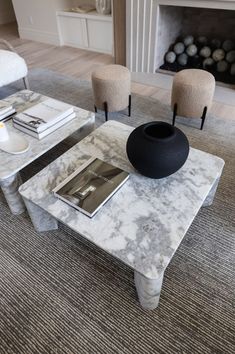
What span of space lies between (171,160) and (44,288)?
32.4 inches

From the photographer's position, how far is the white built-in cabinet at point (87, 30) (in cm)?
354

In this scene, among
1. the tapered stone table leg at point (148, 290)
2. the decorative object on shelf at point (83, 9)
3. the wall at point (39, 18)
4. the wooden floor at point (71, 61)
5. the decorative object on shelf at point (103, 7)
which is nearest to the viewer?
the tapered stone table leg at point (148, 290)

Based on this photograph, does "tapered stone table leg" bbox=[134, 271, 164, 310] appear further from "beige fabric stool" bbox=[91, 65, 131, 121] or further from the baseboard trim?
the baseboard trim

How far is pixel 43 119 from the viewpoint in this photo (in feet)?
5.20

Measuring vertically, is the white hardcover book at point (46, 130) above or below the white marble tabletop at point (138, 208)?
above

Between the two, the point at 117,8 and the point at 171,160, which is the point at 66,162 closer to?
the point at 171,160

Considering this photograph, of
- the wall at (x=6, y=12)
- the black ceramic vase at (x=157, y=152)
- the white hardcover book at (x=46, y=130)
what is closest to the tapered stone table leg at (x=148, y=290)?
the black ceramic vase at (x=157, y=152)

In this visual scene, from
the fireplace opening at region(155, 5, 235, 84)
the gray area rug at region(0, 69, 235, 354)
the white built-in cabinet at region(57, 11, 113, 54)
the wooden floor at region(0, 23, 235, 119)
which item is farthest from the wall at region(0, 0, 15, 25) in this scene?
the gray area rug at region(0, 69, 235, 354)

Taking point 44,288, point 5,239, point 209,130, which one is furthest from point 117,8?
point 44,288

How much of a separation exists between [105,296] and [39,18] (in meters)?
4.29

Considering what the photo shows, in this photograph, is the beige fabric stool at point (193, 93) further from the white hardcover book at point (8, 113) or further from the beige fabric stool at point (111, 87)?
the white hardcover book at point (8, 113)

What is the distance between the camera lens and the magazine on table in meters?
1.14

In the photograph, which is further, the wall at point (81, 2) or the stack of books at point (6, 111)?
the wall at point (81, 2)

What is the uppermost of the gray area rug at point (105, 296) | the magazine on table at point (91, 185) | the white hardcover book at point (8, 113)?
the white hardcover book at point (8, 113)
